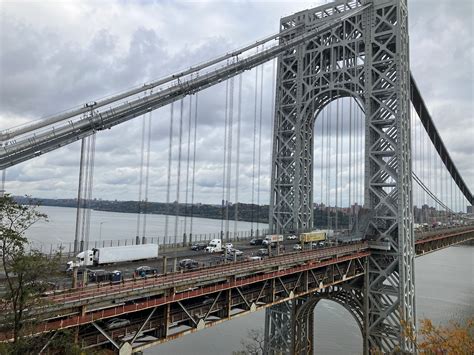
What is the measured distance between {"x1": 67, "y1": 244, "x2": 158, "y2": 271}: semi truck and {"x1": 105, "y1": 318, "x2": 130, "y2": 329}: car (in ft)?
20.3

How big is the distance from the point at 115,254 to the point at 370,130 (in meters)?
24.3

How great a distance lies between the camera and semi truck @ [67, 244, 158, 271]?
20734 mm

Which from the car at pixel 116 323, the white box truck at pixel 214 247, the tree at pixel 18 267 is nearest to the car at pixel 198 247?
the white box truck at pixel 214 247

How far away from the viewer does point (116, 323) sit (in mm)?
14648

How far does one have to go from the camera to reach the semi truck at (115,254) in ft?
68.0

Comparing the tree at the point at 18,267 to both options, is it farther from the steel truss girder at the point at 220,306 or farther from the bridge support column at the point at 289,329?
the bridge support column at the point at 289,329

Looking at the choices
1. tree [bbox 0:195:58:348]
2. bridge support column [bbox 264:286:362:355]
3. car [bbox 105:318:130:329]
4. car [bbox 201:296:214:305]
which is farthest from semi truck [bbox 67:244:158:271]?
bridge support column [bbox 264:286:362:355]

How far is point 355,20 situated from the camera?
3462cm

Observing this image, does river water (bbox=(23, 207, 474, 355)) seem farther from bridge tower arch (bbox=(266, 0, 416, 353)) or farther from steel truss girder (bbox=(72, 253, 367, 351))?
steel truss girder (bbox=(72, 253, 367, 351))

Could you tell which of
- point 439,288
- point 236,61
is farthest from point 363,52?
point 439,288

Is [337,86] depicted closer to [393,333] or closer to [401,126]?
[401,126]

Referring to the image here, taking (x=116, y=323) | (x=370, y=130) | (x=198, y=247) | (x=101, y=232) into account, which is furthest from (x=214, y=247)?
(x=101, y=232)

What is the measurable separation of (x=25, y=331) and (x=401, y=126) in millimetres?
30683

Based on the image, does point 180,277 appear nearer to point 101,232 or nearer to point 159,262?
point 159,262
